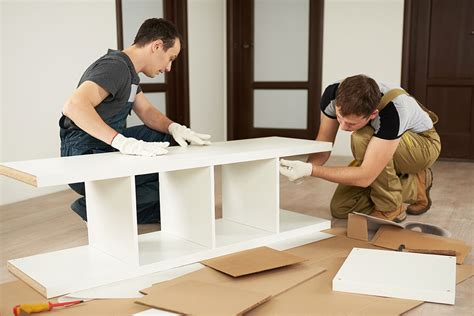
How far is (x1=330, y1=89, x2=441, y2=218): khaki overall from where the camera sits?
2.35 meters

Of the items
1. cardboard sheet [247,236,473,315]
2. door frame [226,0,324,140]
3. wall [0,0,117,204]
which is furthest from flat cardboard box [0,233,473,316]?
door frame [226,0,324,140]

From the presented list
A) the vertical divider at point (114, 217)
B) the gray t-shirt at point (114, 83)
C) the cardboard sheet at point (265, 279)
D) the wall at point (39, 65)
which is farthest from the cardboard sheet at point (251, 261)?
the wall at point (39, 65)

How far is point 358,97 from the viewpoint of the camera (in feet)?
6.63

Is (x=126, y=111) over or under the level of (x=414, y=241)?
over

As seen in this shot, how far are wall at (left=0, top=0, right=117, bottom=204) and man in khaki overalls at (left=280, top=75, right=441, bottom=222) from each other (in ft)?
5.55

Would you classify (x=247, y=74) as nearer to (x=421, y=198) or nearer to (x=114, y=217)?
(x=421, y=198)

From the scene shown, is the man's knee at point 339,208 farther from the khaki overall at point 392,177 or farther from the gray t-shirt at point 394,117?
the gray t-shirt at point 394,117

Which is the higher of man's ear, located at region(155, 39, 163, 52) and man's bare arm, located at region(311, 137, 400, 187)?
man's ear, located at region(155, 39, 163, 52)

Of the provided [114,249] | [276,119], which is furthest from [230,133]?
[114,249]

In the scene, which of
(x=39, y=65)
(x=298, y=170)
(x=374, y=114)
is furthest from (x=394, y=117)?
(x=39, y=65)

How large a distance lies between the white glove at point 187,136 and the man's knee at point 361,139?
2.10 feet

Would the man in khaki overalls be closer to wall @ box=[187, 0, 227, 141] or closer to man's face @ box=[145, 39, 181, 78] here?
man's face @ box=[145, 39, 181, 78]

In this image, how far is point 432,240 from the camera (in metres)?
2.05

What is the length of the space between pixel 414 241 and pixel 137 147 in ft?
3.62
